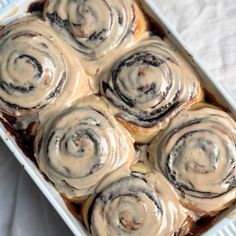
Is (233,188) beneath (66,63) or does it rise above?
beneath

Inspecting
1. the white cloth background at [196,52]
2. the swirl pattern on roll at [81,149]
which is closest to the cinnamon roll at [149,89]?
the swirl pattern on roll at [81,149]

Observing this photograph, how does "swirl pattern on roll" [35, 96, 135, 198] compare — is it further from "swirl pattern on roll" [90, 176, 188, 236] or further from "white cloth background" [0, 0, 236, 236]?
"white cloth background" [0, 0, 236, 236]

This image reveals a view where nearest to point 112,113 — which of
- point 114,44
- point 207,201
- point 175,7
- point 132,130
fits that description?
point 132,130

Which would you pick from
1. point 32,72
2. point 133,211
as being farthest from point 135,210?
point 32,72

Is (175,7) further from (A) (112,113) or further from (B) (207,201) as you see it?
(B) (207,201)

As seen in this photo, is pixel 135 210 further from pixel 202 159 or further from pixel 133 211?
pixel 202 159

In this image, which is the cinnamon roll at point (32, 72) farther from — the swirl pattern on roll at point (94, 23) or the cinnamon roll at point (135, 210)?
the cinnamon roll at point (135, 210)

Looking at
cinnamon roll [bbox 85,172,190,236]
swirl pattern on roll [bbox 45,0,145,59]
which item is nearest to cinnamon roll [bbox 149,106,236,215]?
cinnamon roll [bbox 85,172,190,236]
